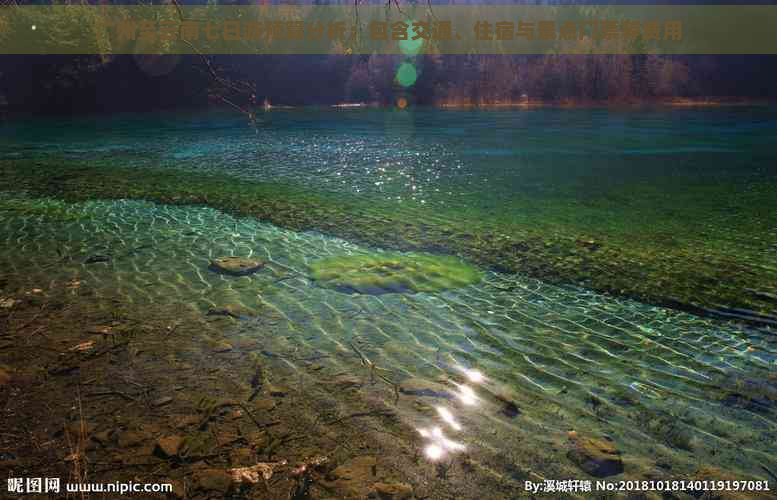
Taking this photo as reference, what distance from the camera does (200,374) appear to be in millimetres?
5285

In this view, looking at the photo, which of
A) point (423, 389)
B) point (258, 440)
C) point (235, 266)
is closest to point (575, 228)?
point (235, 266)

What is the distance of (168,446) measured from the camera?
4.15 metres

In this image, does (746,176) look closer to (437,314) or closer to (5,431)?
(437,314)

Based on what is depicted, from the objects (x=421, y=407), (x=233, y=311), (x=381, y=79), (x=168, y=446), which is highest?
(x=381, y=79)

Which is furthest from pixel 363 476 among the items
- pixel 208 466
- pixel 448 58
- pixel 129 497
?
pixel 448 58

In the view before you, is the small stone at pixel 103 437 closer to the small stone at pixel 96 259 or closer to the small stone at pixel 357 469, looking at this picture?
the small stone at pixel 357 469

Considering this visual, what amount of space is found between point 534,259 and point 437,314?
10.1ft

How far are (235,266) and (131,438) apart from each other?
443 cm

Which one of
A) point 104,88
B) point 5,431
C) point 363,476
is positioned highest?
point 104,88

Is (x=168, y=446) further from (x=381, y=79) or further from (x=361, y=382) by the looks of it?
(x=381, y=79)

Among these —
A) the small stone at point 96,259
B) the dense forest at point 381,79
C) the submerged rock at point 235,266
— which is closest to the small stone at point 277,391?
the submerged rock at point 235,266

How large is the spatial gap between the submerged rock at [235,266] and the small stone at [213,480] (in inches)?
182

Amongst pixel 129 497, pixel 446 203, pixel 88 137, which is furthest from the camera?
pixel 88 137

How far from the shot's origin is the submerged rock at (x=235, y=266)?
830cm
